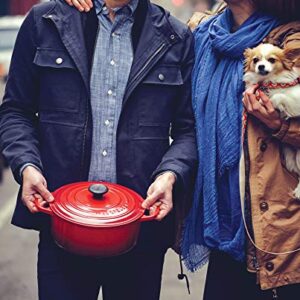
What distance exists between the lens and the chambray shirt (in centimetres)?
258

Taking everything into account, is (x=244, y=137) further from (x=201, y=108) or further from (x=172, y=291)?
(x=172, y=291)

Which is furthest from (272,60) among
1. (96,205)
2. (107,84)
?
(96,205)

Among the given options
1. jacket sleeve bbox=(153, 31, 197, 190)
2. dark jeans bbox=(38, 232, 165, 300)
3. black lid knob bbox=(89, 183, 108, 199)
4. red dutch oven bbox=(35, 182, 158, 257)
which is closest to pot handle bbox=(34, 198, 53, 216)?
red dutch oven bbox=(35, 182, 158, 257)

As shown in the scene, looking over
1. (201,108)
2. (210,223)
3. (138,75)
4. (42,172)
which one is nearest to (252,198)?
(210,223)

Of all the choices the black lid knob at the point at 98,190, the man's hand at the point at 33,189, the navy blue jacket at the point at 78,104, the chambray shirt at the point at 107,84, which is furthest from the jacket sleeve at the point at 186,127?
the man's hand at the point at 33,189

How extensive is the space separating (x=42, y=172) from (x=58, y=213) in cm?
29

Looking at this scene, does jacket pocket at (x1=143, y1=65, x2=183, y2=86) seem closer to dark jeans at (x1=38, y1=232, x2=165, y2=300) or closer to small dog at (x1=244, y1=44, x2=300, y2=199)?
small dog at (x1=244, y1=44, x2=300, y2=199)

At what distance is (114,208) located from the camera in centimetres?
234

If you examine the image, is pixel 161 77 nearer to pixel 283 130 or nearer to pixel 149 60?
pixel 149 60

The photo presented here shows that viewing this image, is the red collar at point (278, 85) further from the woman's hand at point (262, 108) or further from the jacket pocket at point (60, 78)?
the jacket pocket at point (60, 78)

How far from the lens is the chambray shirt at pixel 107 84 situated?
2.58 meters

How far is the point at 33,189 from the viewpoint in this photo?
2389mm

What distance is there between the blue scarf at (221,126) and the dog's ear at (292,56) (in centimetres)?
16

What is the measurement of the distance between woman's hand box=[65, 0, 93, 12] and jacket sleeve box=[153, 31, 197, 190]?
450 mm
